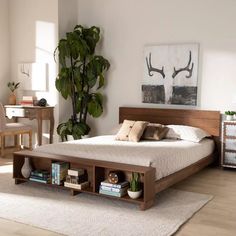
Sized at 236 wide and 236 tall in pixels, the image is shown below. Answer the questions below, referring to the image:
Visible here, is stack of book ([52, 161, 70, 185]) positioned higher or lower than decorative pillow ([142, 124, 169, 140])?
lower

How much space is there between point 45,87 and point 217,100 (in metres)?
2.84

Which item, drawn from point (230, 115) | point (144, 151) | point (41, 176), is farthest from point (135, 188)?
point (230, 115)

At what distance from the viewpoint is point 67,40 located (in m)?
5.70

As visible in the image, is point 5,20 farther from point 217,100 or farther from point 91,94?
point 217,100

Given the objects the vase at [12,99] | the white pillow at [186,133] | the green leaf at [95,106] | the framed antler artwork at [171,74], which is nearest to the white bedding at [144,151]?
the white pillow at [186,133]

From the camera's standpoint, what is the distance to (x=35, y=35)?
20.9 feet

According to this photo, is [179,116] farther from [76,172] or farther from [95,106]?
[76,172]

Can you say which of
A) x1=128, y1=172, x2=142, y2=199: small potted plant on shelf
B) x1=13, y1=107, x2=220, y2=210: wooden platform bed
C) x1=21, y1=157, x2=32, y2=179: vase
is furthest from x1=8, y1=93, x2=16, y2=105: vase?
x1=128, y1=172, x2=142, y2=199: small potted plant on shelf

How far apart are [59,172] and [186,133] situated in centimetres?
180

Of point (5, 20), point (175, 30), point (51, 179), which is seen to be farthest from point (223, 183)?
point (5, 20)

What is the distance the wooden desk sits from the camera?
5.90 m

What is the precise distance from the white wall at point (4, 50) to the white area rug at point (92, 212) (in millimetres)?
2999

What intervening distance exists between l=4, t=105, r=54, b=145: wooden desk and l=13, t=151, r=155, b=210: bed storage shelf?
1.73 m

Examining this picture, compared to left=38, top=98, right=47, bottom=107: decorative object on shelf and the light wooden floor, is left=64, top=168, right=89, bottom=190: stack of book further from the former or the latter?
left=38, top=98, right=47, bottom=107: decorative object on shelf
